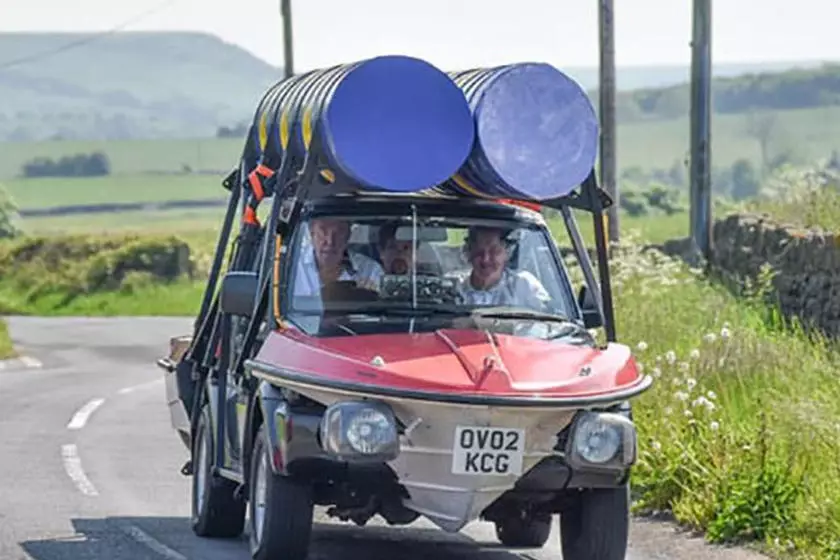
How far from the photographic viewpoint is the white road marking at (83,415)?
817 inches

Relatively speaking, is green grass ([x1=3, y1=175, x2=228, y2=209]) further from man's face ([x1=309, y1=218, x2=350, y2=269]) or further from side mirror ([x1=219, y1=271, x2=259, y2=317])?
side mirror ([x1=219, y1=271, x2=259, y2=317])

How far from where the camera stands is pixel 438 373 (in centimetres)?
1009

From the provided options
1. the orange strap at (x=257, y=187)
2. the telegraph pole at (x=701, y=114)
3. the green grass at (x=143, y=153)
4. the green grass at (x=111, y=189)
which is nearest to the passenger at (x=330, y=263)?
the orange strap at (x=257, y=187)

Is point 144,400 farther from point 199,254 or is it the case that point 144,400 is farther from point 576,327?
point 199,254

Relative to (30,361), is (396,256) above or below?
above

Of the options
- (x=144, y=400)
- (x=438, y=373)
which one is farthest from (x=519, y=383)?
(x=144, y=400)

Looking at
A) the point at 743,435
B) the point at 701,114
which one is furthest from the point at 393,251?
the point at 701,114

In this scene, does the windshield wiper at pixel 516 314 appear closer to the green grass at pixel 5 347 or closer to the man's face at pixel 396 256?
the man's face at pixel 396 256

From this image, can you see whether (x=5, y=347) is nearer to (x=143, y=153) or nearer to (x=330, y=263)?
(x=330, y=263)

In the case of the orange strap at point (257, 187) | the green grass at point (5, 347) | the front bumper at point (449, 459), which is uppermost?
the orange strap at point (257, 187)

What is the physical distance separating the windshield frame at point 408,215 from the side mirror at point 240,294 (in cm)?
12

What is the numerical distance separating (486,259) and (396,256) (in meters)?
0.49

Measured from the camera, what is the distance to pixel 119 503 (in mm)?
14320

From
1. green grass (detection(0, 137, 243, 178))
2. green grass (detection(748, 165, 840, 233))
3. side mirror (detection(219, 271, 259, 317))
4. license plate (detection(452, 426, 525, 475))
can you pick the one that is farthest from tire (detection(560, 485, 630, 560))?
green grass (detection(0, 137, 243, 178))
